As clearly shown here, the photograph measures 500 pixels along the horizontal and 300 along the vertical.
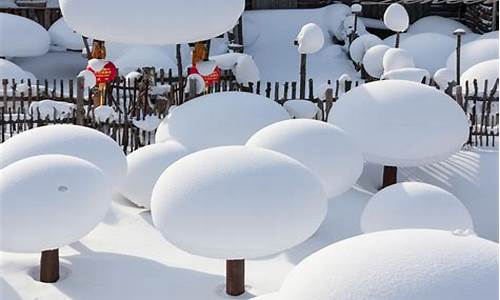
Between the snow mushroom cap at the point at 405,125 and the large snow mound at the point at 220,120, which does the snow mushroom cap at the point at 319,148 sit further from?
the large snow mound at the point at 220,120

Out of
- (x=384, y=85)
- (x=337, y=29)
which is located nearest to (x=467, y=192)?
(x=384, y=85)

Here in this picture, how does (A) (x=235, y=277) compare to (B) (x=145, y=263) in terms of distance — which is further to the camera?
(B) (x=145, y=263)

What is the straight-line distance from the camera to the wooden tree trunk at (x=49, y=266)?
569 cm

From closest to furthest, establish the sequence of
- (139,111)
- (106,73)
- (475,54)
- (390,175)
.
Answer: (390,175)
(139,111)
(106,73)
(475,54)

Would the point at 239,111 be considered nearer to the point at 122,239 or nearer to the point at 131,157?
the point at 131,157

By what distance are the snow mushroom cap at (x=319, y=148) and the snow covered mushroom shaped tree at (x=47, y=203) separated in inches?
72.0

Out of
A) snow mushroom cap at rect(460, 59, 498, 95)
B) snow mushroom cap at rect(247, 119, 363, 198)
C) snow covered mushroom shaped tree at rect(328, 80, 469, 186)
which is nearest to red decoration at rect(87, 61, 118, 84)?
snow covered mushroom shaped tree at rect(328, 80, 469, 186)

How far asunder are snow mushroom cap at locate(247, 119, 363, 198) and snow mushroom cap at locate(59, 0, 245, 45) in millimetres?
2046

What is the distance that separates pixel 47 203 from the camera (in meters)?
5.26

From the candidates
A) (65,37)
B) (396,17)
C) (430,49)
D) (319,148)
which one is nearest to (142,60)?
(65,37)

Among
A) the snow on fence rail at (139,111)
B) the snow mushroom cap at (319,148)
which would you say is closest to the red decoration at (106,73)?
the snow on fence rail at (139,111)

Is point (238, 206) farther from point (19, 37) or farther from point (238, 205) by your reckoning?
point (19, 37)

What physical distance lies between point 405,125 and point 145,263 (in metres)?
3.10

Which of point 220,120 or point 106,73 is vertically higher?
point 106,73
